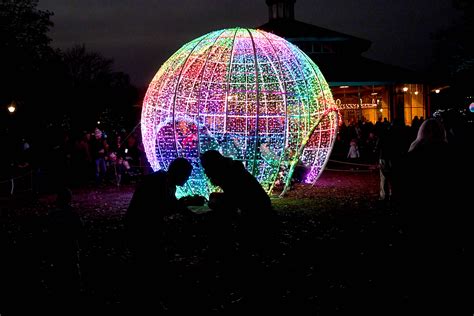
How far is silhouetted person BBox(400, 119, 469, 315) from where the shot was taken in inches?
212

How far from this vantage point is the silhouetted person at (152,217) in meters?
5.13

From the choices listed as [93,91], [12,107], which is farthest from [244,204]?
[93,91]

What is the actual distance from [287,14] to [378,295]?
35.9 m

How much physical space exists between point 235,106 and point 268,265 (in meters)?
5.48

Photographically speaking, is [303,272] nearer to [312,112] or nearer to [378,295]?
[378,295]

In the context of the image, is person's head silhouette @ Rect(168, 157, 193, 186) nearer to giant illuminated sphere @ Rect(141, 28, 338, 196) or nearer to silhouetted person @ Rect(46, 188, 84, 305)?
silhouetted person @ Rect(46, 188, 84, 305)

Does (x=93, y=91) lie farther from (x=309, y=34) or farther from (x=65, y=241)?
(x=65, y=241)

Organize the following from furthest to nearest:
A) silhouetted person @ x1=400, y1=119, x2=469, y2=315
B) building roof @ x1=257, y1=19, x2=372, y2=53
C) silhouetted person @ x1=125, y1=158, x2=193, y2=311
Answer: building roof @ x1=257, y1=19, x2=372, y2=53 < silhouetted person @ x1=400, y1=119, x2=469, y2=315 < silhouetted person @ x1=125, y1=158, x2=193, y2=311

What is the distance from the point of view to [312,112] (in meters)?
12.6

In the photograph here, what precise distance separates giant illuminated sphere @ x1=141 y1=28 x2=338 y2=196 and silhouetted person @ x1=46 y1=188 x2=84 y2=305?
5222 millimetres

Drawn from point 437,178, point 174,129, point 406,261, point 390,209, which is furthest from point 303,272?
point 174,129

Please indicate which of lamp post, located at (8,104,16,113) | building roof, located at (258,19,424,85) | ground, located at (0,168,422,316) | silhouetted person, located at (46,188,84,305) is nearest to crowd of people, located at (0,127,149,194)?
ground, located at (0,168,422,316)

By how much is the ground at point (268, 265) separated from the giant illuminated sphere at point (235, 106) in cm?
129

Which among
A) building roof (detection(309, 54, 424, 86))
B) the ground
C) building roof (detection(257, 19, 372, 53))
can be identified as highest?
building roof (detection(257, 19, 372, 53))
